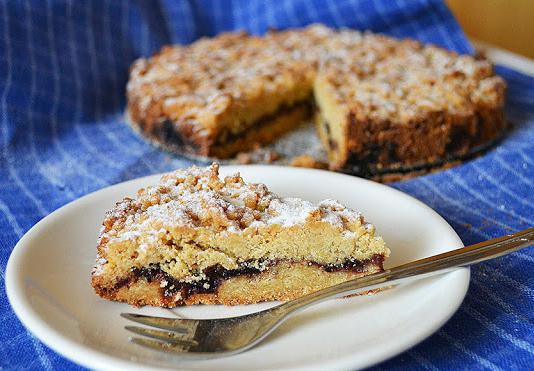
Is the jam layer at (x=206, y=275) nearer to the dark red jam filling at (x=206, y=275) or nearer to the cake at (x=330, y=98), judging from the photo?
the dark red jam filling at (x=206, y=275)

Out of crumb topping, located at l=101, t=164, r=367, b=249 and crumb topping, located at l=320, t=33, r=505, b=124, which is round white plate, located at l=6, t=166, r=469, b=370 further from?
crumb topping, located at l=320, t=33, r=505, b=124

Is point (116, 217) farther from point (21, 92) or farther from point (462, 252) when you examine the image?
point (21, 92)

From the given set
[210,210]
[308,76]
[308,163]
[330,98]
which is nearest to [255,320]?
[210,210]

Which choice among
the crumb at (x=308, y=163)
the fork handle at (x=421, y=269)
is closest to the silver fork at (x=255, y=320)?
the fork handle at (x=421, y=269)

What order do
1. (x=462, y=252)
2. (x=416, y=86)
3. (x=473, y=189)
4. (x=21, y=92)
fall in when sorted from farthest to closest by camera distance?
(x=21, y=92), (x=416, y=86), (x=473, y=189), (x=462, y=252)

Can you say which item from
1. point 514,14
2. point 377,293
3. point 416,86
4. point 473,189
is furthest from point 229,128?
point 514,14

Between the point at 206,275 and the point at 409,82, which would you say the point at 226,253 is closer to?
the point at 206,275
